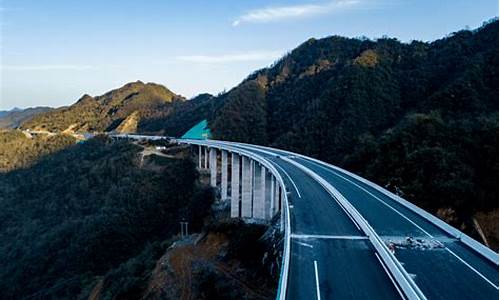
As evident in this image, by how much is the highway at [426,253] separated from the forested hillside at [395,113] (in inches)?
222

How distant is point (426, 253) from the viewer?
1441 cm

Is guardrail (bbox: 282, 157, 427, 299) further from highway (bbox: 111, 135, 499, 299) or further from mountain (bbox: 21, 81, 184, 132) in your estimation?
mountain (bbox: 21, 81, 184, 132)

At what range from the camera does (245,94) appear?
81188 mm

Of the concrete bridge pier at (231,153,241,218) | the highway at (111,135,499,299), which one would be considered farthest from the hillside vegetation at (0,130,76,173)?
the highway at (111,135,499,299)

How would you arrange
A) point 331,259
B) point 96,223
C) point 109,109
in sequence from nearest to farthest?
1. point 331,259
2. point 96,223
3. point 109,109

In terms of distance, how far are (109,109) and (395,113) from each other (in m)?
115

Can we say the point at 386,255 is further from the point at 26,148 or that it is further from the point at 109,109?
the point at 109,109

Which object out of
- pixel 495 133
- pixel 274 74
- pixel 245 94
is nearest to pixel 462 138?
pixel 495 133

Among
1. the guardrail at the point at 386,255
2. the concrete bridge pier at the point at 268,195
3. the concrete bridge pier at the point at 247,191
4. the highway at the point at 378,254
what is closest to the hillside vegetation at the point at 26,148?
the concrete bridge pier at the point at 247,191

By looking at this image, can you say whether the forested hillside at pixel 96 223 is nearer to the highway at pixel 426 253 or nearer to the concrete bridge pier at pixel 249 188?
the concrete bridge pier at pixel 249 188

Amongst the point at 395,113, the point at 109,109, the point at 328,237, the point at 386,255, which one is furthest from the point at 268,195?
the point at 109,109

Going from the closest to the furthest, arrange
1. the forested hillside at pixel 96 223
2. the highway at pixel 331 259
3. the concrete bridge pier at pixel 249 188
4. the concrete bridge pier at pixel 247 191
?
the highway at pixel 331 259 < the concrete bridge pier at pixel 249 188 < the forested hillside at pixel 96 223 < the concrete bridge pier at pixel 247 191

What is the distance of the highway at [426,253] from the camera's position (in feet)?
38.5

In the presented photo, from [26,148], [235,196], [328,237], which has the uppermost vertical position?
[328,237]
